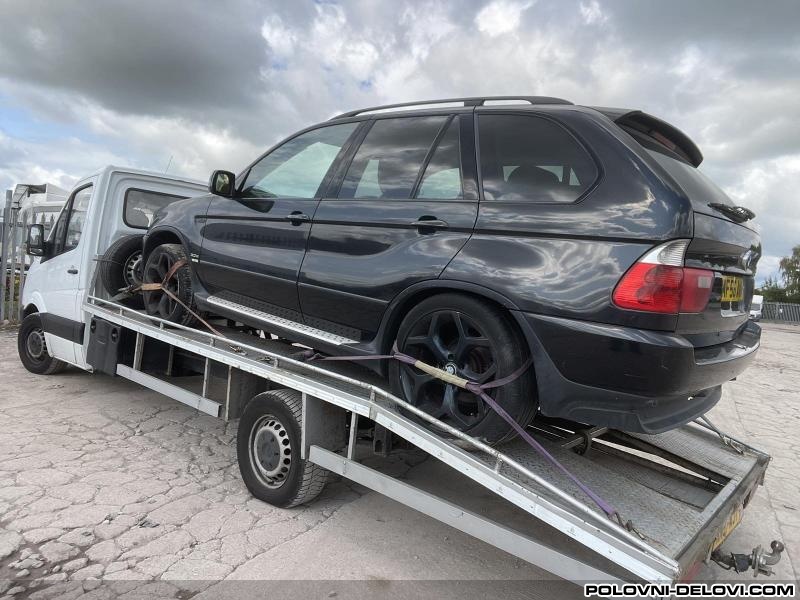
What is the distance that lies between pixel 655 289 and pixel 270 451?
7.78 feet

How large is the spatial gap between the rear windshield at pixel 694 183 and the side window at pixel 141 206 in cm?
450

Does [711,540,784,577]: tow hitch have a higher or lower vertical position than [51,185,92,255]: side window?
lower

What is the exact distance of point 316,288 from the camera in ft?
10.6

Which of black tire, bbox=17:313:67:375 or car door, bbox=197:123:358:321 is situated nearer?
car door, bbox=197:123:358:321

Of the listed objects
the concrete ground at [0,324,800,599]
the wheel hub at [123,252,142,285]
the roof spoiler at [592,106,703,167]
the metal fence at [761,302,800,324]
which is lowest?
the concrete ground at [0,324,800,599]

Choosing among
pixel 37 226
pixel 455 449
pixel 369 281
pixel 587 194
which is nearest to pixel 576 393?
pixel 455 449

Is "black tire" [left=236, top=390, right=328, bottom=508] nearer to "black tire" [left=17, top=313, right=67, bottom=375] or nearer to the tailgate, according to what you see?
the tailgate

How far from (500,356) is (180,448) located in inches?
119

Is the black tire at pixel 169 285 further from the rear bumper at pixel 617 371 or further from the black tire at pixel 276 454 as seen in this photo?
the rear bumper at pixel 617 371

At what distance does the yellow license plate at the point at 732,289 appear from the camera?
2490 mm

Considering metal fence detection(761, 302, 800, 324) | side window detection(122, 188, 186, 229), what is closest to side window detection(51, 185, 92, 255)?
side window detection(122, 188, 186, 229)

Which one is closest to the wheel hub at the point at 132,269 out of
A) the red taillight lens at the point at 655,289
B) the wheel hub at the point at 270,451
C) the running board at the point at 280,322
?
the running board at the point at 280,322

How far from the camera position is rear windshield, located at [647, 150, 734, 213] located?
2.36 metres

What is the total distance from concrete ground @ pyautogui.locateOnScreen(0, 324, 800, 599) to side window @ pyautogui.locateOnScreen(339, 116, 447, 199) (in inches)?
77.1
